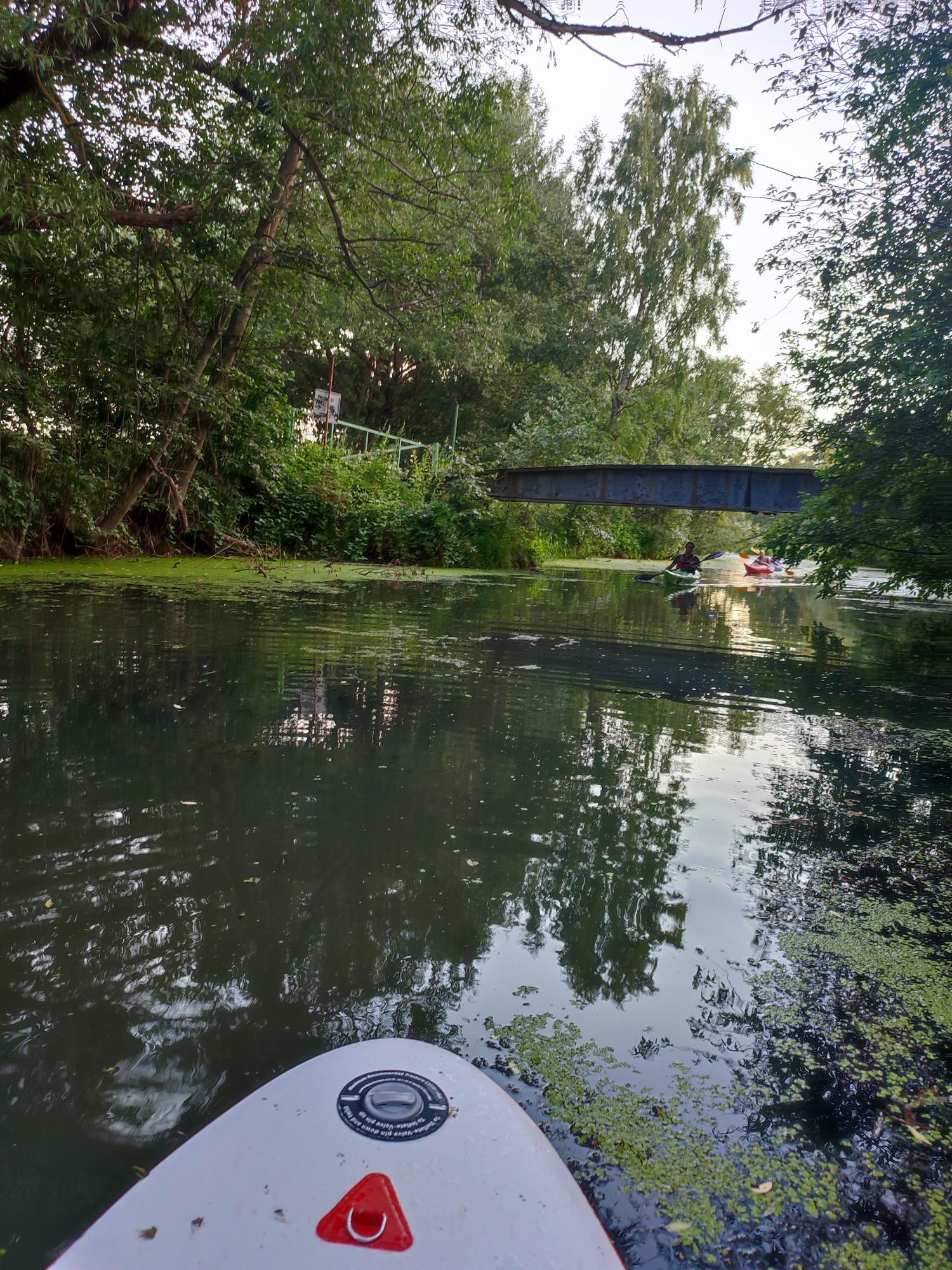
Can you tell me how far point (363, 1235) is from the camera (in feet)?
→ 4.61

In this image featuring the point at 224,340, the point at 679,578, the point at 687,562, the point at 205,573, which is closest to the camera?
the point at 205,573

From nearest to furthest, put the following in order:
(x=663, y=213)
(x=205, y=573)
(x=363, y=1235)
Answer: (x=363, y=1235)
(x=205, y=573)
(x=663, y=213)

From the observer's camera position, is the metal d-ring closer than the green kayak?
Yes

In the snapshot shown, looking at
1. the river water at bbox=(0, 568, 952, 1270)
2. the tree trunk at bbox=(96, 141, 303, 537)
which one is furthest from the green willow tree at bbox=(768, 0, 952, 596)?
the tree trunk at bbox=(96, 141, 303, 537)

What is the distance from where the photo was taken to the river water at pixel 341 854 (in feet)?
7.06

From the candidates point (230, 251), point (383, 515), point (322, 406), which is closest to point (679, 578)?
point (383, 515)

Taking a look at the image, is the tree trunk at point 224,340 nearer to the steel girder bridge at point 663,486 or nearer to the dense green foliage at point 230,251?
the dense green foliage at point 230,251

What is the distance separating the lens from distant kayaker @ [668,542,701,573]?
22.0 meters

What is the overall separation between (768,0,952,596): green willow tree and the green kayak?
398 inches

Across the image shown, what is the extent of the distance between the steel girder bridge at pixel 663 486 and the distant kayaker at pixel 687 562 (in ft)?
4.57

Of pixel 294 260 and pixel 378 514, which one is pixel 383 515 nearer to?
pixel 378 514

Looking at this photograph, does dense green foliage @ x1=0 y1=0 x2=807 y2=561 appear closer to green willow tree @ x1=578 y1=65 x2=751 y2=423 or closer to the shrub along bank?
the shrub along bank

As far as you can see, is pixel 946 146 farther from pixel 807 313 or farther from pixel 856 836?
pixel 856 836

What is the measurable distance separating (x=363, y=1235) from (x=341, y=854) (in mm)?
2013
